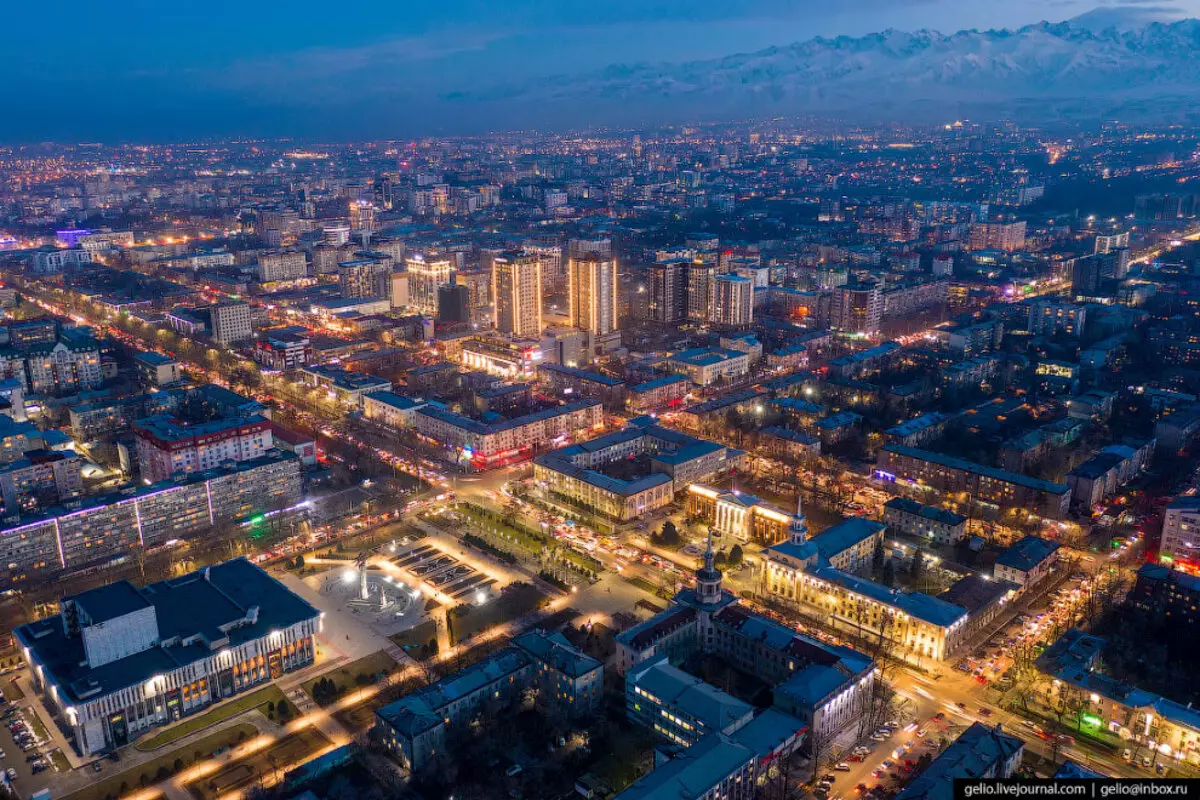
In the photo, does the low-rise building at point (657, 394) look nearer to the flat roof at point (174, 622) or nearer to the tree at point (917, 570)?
the tree at point (917, 570)

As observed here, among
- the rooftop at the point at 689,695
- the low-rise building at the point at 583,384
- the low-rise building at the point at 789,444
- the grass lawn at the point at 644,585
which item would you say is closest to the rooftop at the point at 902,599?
the grass lawn at the point at 644,585

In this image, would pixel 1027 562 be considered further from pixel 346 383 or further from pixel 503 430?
pixel 346 383

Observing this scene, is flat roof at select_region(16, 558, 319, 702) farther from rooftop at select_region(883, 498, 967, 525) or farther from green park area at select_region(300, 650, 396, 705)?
rooftop at select_region(883, 498, 967, 525)

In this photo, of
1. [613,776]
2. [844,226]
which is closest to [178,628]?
[613,776]

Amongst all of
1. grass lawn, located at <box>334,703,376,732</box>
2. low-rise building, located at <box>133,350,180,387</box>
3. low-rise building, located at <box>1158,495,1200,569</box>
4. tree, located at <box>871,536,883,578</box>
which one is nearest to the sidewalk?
grass lawn, located at <box>334,703,376,732</box>

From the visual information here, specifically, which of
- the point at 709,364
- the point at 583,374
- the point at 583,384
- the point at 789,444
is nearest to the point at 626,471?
the point at 789,444

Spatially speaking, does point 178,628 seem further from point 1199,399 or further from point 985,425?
point 1199,399
